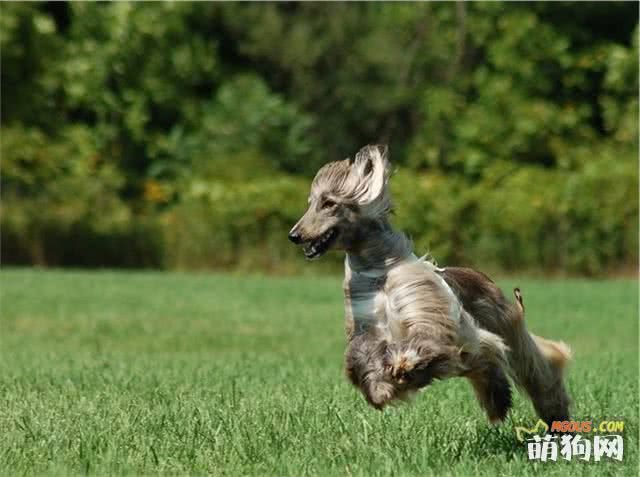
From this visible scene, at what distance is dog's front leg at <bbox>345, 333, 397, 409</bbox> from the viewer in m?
5.99

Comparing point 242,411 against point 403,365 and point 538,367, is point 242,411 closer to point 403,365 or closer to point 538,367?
point 403,365

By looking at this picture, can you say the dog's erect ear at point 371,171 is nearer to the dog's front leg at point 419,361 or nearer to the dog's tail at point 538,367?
the dog's front leg at point 419,361

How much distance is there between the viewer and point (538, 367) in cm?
702

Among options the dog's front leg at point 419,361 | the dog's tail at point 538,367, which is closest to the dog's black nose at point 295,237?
the dog's front leg at point 419,361

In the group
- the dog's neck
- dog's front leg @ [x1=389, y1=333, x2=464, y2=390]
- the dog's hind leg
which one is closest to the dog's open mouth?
the dog's neck

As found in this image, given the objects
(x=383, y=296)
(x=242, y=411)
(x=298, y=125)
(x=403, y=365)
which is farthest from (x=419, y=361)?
(x=298, y=125)

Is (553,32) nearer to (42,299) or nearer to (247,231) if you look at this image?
(247,231)

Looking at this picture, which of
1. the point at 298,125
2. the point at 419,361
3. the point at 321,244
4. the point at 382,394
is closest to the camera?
the point at 419,361

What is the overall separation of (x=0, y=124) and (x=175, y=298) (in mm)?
10757

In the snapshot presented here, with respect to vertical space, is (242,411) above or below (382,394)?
below

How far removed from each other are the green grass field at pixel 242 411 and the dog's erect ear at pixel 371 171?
49.0 inches

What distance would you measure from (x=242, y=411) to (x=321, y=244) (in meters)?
1.45

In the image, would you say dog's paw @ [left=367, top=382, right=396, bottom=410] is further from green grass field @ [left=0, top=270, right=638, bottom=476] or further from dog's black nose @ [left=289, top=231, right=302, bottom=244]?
dog's black nose @ [left=289, top=231, right=302, bottom=244]

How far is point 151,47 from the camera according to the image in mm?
34844
